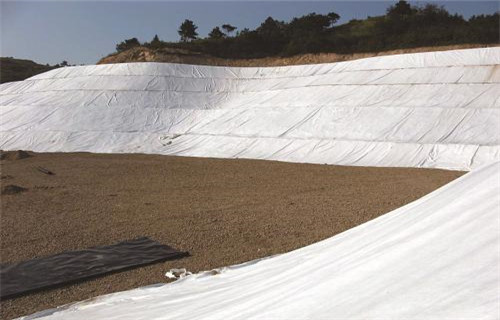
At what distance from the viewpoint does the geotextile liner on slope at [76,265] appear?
4773 mm

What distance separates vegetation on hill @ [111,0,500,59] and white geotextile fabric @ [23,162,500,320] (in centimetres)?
1980

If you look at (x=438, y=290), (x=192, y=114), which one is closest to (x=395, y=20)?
(x=192, y=114)

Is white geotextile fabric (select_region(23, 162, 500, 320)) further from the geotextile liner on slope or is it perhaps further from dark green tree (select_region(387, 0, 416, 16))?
dark green tree (select_region(387, 0, 416, 16))

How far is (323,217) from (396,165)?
5.20 meters

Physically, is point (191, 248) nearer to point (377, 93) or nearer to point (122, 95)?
point (377, 93)

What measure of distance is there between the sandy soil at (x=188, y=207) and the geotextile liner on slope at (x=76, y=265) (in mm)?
125

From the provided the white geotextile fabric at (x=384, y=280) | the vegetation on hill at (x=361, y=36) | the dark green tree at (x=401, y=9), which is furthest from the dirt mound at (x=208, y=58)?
the white geotextile fabric at (x=384, y=280)

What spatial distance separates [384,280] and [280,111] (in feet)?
45.2

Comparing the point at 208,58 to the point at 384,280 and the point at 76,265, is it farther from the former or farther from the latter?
the point at 384,280

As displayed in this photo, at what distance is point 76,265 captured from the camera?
523 centimetres

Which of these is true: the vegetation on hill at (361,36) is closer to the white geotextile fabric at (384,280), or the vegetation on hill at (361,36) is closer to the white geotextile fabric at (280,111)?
the white geotextile fabric at (280,111)

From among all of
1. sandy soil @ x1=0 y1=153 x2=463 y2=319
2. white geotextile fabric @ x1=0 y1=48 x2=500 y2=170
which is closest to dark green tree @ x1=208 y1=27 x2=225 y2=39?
white geotextile fabric @ x1=0 y1=48 x2=500 y2=170

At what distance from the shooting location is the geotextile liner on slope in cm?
477

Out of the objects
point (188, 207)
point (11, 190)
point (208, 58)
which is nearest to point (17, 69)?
point (208, 58)
